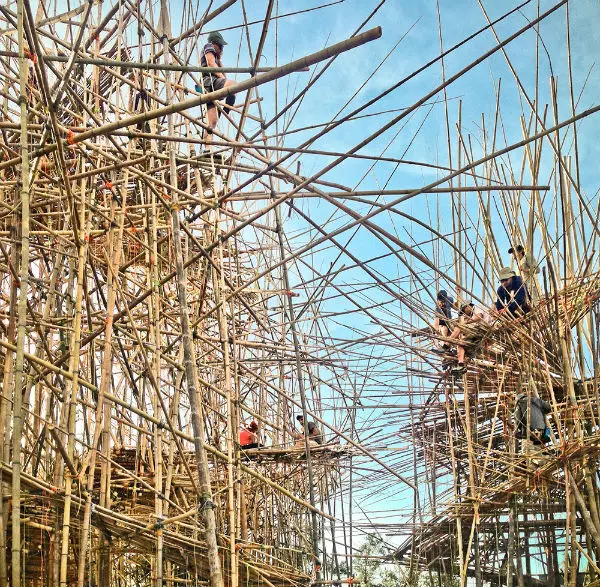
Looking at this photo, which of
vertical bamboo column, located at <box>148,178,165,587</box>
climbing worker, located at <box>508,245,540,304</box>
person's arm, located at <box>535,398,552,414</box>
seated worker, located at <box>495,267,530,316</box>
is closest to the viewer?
vertical bamboo column, located at <box>148,178,165,587</box>

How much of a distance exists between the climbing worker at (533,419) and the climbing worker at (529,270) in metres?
0.71

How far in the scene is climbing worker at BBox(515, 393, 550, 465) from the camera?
18.2ft

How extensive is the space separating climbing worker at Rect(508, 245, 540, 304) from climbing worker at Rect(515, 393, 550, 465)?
71 cm

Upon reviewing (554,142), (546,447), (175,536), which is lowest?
(175,536)

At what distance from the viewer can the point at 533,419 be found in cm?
559

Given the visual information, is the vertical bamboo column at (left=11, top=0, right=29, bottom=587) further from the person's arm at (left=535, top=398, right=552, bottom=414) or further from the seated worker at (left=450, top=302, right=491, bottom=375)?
the person's arm at (left=535, top=398, right=552, bottom=414)

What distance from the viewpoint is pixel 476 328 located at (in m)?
5.95

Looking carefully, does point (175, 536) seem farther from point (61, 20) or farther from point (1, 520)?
point (61, 20)

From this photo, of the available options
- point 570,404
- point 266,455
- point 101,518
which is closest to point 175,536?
point 101,518

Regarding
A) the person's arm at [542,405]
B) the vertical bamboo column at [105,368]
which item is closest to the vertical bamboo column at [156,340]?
the vertical bamboo column at [105,368]

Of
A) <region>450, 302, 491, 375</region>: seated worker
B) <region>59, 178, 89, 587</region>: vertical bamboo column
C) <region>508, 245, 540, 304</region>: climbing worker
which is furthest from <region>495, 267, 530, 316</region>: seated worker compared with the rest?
<region>59, 178, 89, 587</region>: vertical bamboo column

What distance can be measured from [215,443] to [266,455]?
0.50 m

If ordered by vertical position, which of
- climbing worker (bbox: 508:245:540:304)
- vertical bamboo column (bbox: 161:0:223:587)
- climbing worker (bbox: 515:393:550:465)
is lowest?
vertical bamboo column (bbox: 161:0:223:587)

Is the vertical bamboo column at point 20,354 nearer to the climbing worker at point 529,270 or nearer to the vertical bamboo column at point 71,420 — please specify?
the vertical bamboo column at point 71,420
